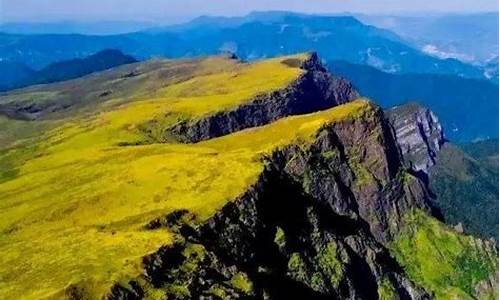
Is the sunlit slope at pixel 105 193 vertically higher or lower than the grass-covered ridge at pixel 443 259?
higher

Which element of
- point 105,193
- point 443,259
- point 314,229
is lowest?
point 443,259

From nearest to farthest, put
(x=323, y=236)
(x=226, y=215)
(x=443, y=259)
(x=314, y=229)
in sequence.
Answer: (x=226, y=215), (x=314, y=229), (x=323, y=236), (x=443, y=259)

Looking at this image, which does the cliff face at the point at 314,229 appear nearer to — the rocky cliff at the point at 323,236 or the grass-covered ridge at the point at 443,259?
the rocky cliff at the point at 323,236

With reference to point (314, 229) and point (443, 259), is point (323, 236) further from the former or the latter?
point (443, 259)

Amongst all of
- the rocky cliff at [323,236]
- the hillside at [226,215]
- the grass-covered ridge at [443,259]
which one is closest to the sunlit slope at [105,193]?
the hillside at [226,215]

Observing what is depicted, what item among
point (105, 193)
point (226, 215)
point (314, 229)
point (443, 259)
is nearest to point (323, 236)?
point (314, 229)

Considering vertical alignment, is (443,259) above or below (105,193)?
below
